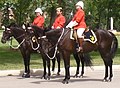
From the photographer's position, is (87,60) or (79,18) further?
(87,60)

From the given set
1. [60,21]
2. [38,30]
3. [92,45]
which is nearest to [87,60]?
[92,45]

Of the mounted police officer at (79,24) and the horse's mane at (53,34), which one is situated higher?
the mounted police officer at (79,24)

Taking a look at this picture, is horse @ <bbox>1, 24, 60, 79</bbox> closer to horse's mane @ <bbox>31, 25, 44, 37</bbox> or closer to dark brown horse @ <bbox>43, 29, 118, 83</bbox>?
horse's mane @ <bbox>31, 25, 44, 37</bbox>

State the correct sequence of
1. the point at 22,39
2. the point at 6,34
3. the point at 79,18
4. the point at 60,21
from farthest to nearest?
the point at 60,21 < the point at 22,39 < the point at 6,34 < the point at 79,18

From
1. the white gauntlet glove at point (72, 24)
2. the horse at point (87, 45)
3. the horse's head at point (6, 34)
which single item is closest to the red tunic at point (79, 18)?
the white gauntlet glove at point (72, 24)

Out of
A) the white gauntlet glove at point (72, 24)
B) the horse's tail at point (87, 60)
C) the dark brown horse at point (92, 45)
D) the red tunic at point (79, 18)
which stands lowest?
the horse's tail at point (87, 60)

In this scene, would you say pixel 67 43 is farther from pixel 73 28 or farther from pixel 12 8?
pixel 12 8

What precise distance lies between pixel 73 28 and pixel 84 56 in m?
2.05

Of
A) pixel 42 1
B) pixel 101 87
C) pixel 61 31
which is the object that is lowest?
pixel 101 87

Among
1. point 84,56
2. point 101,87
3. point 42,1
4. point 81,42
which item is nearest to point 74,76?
point 84,56

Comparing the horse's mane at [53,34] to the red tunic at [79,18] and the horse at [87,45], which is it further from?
the red tunic at [79,18]

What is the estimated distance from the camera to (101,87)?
42.3ft

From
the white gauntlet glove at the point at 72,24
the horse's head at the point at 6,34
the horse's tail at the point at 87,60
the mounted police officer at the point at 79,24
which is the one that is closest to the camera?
the white gauntlet glove at the point at 72,24

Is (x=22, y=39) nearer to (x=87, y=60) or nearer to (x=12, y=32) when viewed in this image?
(x=12, y=32)
